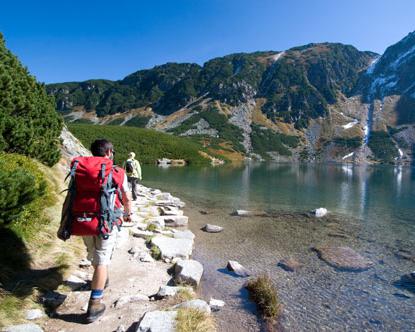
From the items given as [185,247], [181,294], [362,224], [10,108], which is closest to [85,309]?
[181,294]

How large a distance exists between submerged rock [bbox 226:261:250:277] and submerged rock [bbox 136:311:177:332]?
4947 millimetres

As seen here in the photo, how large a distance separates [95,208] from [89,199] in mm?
205

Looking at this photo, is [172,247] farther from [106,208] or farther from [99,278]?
[106,208]

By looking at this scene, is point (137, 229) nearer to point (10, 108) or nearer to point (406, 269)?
point (10, 108)

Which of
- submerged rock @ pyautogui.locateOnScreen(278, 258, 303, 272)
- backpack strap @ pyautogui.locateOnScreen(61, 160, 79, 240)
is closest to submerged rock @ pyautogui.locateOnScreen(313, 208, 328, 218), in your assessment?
submerged rock @ pyautogui.locateOnScreen(278, 258, 303, 272)

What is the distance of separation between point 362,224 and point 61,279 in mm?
19620

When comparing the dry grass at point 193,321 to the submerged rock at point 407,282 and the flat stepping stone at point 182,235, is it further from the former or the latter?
the submerged rock at point 407,282

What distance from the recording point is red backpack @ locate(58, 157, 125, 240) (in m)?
5.67

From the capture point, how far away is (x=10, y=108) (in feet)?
37.1

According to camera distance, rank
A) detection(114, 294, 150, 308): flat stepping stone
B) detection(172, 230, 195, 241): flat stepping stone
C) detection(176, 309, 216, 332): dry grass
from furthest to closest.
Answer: detection(172, 230, 195, 241): flat stepping stone, detection(114, 294, 150, 308): flat stepping stone, detection(176, 309, 216, 332): dry grass

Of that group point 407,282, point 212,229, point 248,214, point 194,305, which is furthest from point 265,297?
point 248,214

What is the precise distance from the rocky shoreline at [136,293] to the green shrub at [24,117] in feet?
17.1

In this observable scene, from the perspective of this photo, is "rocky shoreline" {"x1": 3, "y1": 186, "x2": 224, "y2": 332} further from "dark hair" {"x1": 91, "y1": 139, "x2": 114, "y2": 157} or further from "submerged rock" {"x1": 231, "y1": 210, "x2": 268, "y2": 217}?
"submerged rock" {"x1": 231, "y1": 210, "x2": 268, "y2": 217}

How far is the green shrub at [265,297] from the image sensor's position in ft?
25.8
